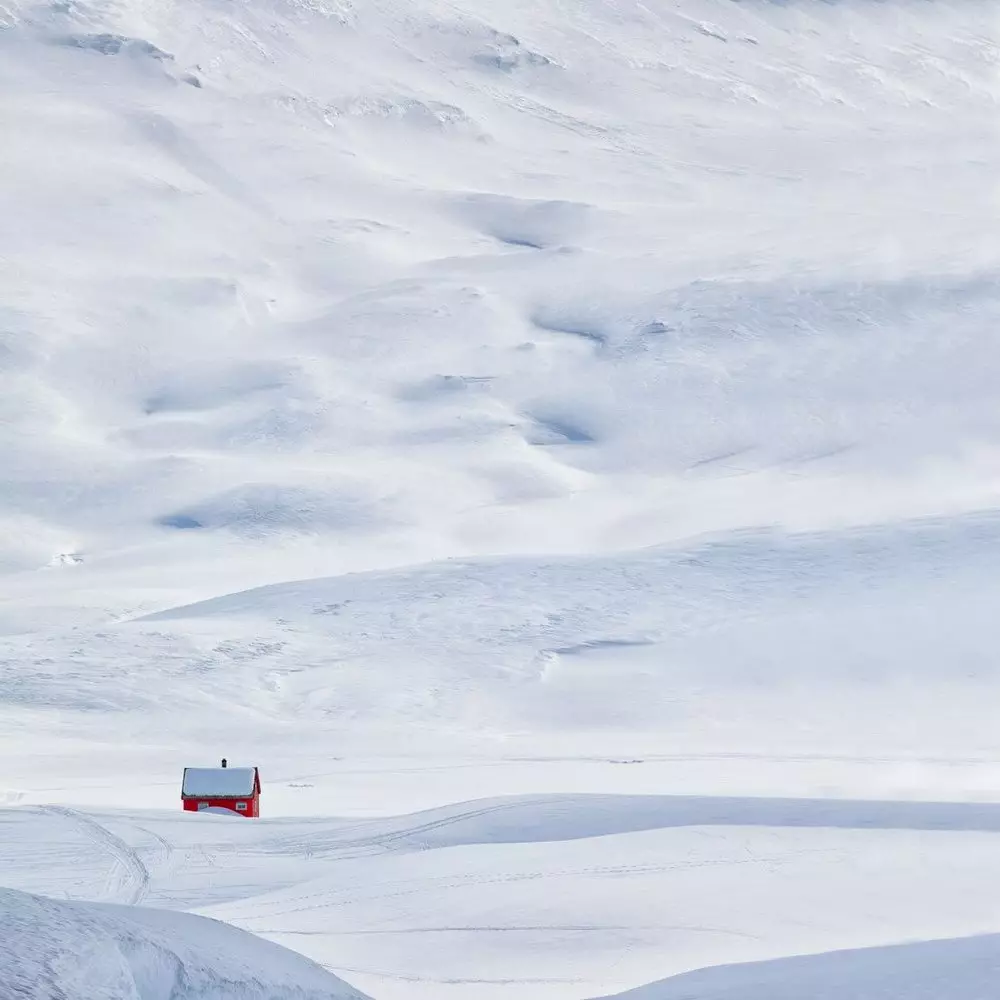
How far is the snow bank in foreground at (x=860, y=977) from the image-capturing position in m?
7.93

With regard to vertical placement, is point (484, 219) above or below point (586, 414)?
above

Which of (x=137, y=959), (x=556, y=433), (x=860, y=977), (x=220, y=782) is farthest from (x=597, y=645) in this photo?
(x=137, y=959)

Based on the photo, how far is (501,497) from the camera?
128 ft

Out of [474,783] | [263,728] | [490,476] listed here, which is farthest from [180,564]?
[474,783]

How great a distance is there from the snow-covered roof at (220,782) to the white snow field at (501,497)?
1.68 feet

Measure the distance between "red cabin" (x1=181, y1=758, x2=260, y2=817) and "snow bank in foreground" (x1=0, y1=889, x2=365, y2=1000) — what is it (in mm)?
10186

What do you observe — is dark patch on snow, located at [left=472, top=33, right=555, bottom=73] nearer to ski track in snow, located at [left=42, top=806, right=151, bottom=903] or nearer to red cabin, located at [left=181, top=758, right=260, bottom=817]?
red cabin, located at [left=181, top=758, right=260, bottom=817]

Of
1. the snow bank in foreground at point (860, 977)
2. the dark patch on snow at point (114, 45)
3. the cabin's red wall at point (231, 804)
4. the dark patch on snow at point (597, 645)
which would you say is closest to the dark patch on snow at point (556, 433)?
the dark patch on snow at point (597, 645)

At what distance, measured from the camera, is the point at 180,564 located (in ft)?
111

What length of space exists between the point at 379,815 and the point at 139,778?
14.7 ft

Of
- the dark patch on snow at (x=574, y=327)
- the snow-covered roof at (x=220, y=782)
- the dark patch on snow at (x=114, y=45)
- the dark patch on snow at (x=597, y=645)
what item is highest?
the dark patch on snow at (x=114, y=45)

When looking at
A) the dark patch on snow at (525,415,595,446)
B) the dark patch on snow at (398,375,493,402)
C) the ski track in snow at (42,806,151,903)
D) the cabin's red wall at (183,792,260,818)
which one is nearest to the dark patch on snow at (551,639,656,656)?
the cabin's red wall at (183,792,260,818)

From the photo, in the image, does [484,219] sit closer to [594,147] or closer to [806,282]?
[594,147]

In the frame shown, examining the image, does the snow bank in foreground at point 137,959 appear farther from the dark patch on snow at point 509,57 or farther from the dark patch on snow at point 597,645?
the dark patch on snow at point 509,57
